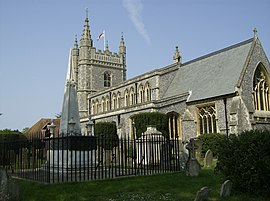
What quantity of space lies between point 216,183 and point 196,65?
2187 centimetres

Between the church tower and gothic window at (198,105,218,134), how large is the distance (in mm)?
22622

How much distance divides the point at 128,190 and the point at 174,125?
748 inches

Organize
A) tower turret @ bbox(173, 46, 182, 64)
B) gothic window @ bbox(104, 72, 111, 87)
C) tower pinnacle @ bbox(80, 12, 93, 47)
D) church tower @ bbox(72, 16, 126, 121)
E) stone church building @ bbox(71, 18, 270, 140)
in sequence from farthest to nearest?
gothic window @ bbox(104, 72, 111, 87) < tower pinnacle @ bbox(80, 12, 93, 47) < church tower @ bbox(72, 16, 126, 121) < tower turret @ bbox(173, 46, 182, 64) < stone church building @ bbox(71, 18, 270, 140)

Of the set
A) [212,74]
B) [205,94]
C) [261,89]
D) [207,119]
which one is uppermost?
[212,74]

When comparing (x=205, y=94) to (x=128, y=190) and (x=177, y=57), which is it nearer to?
(x=177, y=57)

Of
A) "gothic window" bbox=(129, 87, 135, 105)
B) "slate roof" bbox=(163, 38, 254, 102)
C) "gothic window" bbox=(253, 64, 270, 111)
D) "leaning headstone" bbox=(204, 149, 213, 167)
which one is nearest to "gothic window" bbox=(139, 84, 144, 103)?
"gothic window" bbox=(129, 87, 135, 105)

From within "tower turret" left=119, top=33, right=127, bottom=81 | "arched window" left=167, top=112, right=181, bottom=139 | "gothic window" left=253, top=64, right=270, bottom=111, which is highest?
"tower turret" left=119, top=33, right=127, bottom=81

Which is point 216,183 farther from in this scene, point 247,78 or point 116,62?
point 116,62

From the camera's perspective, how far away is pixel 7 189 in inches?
283

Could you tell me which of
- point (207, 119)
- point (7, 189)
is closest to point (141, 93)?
point (207, 119)

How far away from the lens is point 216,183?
10.1 m

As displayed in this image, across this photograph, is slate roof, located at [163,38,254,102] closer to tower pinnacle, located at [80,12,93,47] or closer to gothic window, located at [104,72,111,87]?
gothic window, located at [104,72,111,87]

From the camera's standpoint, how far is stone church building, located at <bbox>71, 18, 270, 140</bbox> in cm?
2223

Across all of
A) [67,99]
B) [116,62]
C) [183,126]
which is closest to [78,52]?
[116,62]
